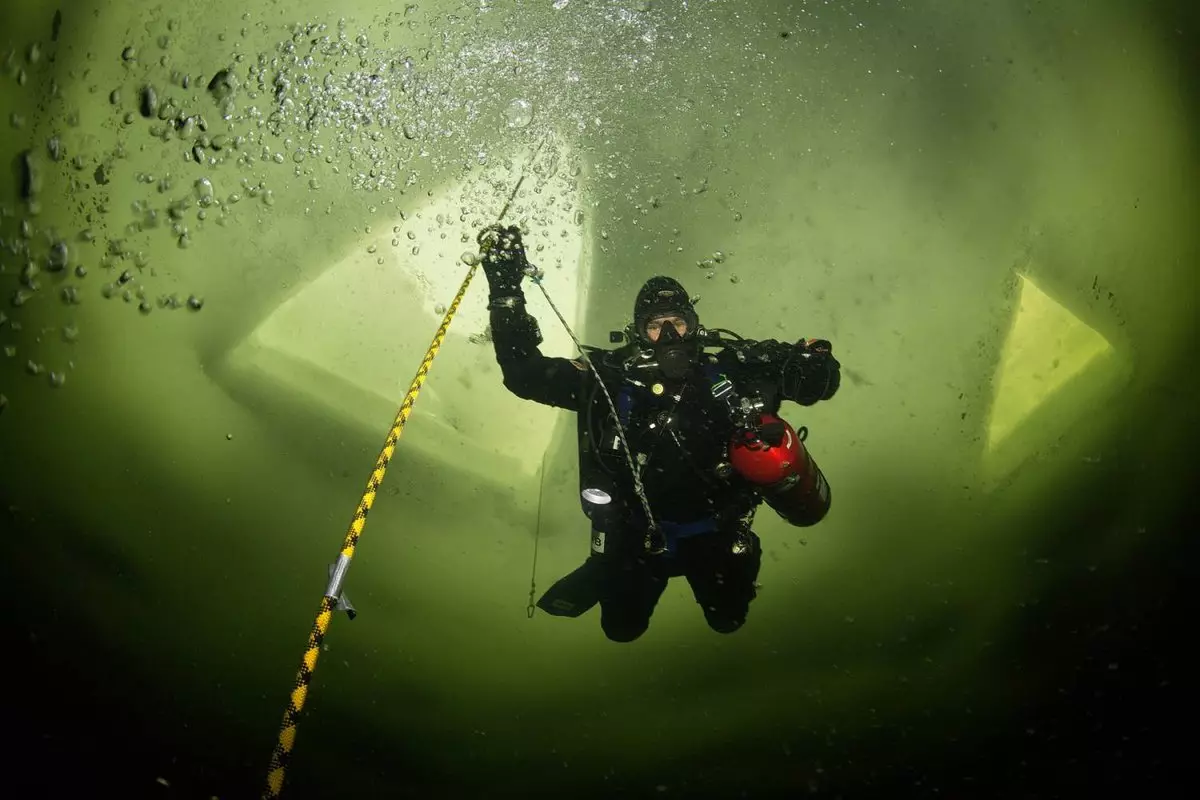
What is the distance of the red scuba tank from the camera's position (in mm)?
2365

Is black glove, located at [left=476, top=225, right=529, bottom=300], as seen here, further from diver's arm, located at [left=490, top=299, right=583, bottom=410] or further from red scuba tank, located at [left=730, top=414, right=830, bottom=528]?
red scuba tank, located at [left=730, top=414, right=830, bottom=528]

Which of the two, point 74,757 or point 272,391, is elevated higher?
point 272,391

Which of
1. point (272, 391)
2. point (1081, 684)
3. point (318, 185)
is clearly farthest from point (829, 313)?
point (272, 391)

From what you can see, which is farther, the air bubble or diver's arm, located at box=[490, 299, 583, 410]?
the air bubble

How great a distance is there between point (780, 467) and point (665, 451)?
1.70 ft

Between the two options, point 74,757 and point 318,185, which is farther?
point 318,185

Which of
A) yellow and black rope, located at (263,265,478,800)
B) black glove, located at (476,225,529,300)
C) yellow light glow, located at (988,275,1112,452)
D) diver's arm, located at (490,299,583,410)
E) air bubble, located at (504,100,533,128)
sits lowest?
yellow and black rope, located at (263,265,478,800)

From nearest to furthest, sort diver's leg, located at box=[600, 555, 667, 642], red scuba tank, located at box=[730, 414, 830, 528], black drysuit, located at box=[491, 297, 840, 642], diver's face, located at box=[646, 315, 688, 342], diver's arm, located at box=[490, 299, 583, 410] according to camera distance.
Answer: red scuba tank, located at box=[730, 414, 830, 528]
black drysuit, located at box=[491, 297, 840, 642]
diver's face, located at box=[646, 315, 688, 342]
diver's arm, located at box=[490, 299, 583, 410]
diver's leg, located at box=[600, 555, 667, 642]

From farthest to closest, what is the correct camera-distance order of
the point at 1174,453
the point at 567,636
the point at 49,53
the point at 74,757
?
the point at 567,636, the point at 1174,453, the point at 74,757, the point at 49,53

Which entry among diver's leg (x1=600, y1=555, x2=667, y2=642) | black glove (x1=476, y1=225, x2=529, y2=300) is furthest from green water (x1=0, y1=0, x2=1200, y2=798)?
diver's leg (x1=600, y1=555, x2=667, y2=642)

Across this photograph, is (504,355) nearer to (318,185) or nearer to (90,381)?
(318,185)

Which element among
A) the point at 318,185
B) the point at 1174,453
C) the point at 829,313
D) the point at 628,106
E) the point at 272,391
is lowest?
the point at 272,391

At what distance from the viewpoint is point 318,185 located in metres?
3.22

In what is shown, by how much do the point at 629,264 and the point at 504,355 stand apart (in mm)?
1397
